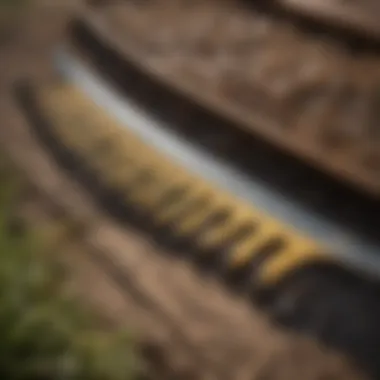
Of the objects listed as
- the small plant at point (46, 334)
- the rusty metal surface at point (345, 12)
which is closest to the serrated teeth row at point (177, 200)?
the small plant at point (46, 334)

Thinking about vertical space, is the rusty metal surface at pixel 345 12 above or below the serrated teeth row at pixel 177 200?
above

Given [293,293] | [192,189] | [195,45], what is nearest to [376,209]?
[293,293]

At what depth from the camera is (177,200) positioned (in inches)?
41.5

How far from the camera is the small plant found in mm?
802

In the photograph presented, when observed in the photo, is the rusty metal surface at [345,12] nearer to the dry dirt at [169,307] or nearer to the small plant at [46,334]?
the dry dirt at [169,307]

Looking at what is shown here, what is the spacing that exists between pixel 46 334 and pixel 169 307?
158mm

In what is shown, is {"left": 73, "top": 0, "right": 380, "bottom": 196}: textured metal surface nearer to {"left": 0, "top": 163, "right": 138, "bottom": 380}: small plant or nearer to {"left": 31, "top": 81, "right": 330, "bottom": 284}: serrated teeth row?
{"left": 31, "top": 81, "right": 330, "bottom": 284}: serrated teeth row

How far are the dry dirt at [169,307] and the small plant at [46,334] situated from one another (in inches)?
1.3

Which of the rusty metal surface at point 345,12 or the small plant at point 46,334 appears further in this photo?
the rusty metal surface at point 345,12

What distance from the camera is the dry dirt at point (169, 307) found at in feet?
2.74

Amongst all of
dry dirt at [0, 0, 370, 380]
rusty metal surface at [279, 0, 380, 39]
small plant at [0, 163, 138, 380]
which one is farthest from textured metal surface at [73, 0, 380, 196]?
small plant at [0, 163, 138, 380]

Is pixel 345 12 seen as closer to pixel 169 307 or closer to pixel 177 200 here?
pixel 177 200

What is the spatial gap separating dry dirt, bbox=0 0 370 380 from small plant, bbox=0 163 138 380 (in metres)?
0.03

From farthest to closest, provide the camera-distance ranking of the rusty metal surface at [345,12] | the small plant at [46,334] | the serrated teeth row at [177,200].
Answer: the rusty metal surface at [345,12] → the serrated teeth row at [177,200] → the small plant at [46,334]
